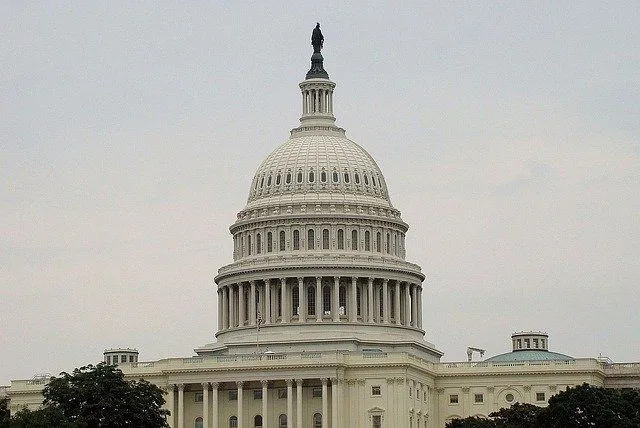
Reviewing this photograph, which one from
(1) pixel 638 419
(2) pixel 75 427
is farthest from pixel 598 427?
(2) pixel 75 427

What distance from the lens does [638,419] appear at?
199250mm

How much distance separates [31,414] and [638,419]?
53520 mm

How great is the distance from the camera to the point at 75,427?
18625 centimetres

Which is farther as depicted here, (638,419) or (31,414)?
(638,419)

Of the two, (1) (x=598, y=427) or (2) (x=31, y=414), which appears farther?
(1) (x=598, y=427)

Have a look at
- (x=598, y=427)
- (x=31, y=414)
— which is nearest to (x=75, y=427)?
(x=31, y=414)

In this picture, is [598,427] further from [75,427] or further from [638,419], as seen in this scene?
[75,427]

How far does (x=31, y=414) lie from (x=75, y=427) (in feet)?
12.9

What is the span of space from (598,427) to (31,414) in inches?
1980

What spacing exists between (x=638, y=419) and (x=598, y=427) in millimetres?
3589

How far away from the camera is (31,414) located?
18700cm

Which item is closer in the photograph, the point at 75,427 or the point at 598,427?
the point at 75,427

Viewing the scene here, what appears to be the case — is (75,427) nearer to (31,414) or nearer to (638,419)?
(31,414)
